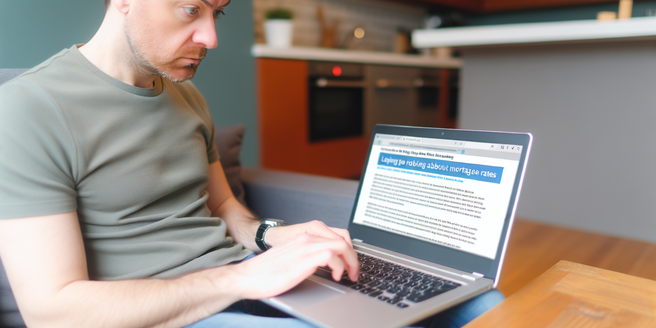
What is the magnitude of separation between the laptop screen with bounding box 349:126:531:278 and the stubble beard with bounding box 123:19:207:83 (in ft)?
1.27

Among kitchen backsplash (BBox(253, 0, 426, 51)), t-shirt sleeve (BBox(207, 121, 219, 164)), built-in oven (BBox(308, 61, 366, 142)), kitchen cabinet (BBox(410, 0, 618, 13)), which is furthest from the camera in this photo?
kitchen cabinet (BBox(410, 0, 618, 13))

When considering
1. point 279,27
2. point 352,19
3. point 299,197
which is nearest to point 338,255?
point 299,197

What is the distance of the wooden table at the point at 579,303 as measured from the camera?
56cm

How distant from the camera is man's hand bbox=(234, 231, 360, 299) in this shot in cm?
66

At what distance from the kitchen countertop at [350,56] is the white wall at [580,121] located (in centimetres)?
93

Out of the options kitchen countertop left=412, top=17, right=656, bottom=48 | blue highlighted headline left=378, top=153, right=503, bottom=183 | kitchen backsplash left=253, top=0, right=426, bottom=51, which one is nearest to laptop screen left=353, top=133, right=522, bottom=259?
blue highlighted headline left=378, top=153, right=503, bottom=183

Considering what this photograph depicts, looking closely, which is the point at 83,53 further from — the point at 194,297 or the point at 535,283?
the point at 535,283

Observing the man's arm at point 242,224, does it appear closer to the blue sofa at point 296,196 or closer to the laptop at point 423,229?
the laptop at point 423,229

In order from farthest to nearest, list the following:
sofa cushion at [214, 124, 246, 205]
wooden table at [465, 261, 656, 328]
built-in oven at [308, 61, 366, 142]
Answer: built-in oven at [308, 61, 366, 142] → sofa cushion at [214, 124, 246, 205] → wooden table at [465, 261, 656, 328]

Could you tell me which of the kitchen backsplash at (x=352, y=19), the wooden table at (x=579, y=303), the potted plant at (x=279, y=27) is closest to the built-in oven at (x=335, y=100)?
the potted plant at (x=279, y=27)

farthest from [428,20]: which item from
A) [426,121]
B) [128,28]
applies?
[128,28]

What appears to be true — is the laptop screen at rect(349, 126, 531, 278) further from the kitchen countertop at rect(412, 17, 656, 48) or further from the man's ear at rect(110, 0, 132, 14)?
the kitchen countertop at rect(412, 17, 656, 48)

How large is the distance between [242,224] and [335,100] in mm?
2482

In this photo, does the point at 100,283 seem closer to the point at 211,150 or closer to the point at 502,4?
the point at 211,150
